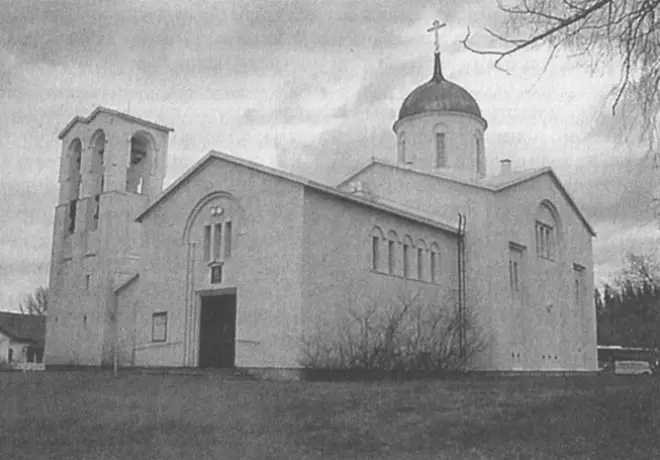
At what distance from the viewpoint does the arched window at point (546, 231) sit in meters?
36.0

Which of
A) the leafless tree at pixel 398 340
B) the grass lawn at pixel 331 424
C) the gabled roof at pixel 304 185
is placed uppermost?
the gabled roof at pixel 304 185

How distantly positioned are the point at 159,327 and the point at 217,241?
4.21m

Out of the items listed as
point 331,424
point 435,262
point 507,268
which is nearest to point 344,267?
point 435,262

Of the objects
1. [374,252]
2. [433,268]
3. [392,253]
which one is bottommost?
[433,268]

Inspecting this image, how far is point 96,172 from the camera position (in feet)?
121

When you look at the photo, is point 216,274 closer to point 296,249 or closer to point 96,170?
point 296,249

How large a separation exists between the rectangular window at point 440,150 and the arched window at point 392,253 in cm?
949

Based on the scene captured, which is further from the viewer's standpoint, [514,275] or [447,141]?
[447,141]

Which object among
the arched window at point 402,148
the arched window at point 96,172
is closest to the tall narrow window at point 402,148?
the arched window at point 402,148

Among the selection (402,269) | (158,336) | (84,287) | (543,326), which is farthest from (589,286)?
(84,287)

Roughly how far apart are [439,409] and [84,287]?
999 inches

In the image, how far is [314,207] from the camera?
25.7 metres

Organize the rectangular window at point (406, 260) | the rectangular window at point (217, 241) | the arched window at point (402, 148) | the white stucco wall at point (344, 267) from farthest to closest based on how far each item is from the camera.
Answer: the arched window at point (402, 148) → the rectangular window at point (406, 260) → the rectangular window at point (217, 241) → the white stucco wall at point (344, 267)

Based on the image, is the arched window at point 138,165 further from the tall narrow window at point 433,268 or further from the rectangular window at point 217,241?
the tall narrow window at point 433,268
